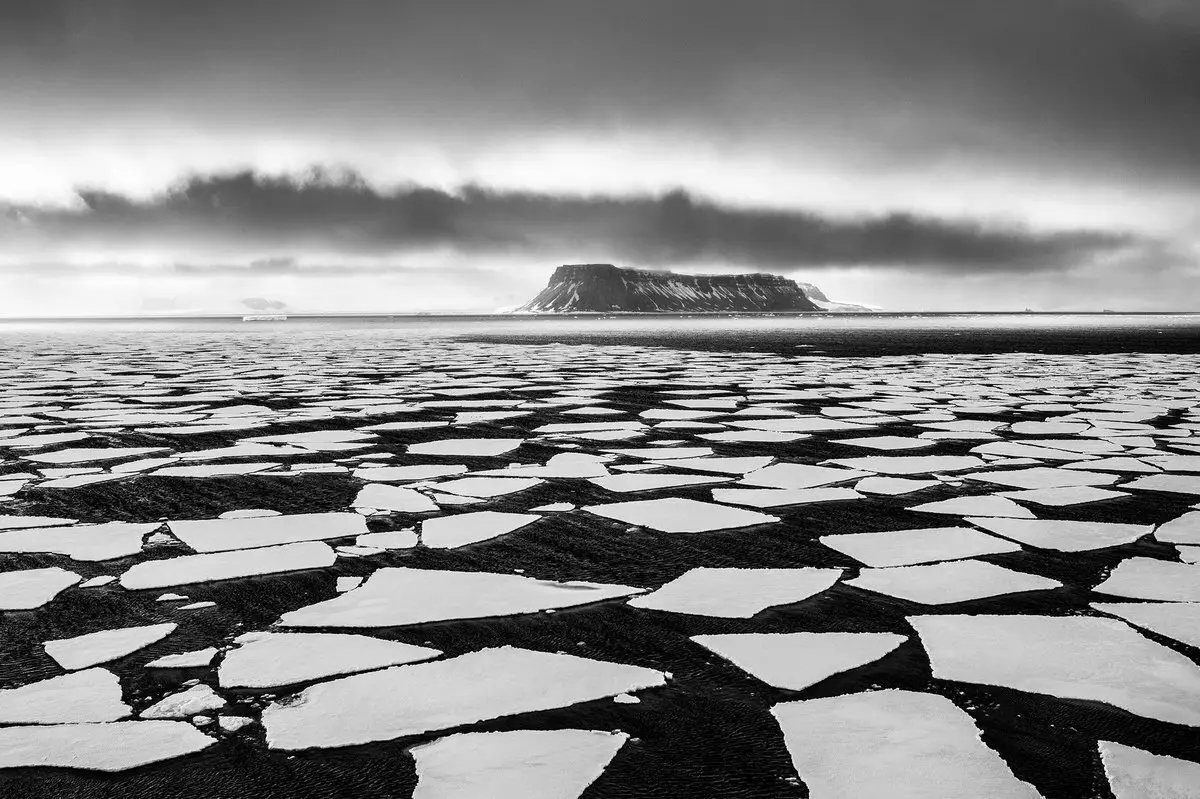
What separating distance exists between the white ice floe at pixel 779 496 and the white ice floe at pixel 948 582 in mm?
823

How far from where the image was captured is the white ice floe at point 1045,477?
344cm

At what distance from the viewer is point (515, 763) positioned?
1313 mm

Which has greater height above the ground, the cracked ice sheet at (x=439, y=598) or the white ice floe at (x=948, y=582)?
the white ice floe at (x=948, y=582)

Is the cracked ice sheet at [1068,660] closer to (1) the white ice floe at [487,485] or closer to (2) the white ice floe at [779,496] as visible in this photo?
(2) the white ice floe at [779,496]

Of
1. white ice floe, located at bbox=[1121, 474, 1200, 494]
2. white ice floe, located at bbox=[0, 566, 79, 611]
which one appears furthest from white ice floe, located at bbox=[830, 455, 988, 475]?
white ice floe, located at bbox=[0, 566, 79, 611]

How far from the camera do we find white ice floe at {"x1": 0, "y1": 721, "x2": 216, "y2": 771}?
1.32m

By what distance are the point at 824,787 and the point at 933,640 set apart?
2.19 ft

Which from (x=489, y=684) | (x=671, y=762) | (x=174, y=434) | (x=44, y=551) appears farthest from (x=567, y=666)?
(x=174, y=434)

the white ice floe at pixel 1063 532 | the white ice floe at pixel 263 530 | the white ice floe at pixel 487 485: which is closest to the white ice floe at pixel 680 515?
the white ice floe at pixel 487 485

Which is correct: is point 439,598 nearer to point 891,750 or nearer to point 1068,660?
point 891,750

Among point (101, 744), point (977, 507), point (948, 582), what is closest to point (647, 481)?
point (977, 507)

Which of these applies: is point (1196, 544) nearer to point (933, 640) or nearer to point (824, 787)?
point (933, 640)

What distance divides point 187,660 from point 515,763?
30.4 inches

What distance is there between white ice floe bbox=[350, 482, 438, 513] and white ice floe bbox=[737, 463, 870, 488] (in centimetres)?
120
